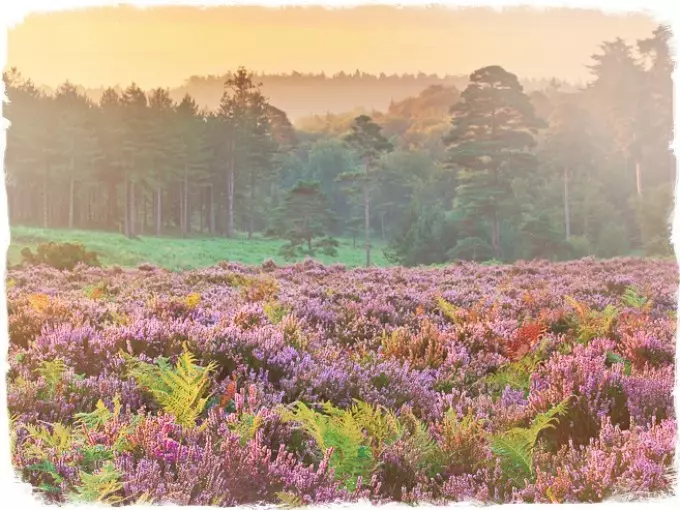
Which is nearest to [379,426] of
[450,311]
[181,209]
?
[450,311]

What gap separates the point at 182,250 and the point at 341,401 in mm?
4698

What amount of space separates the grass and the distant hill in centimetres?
144

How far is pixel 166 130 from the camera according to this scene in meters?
7.33

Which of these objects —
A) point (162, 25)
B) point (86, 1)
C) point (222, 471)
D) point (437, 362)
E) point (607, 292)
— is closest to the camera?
point (222, 471)

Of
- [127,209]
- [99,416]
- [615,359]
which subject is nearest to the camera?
[99,416]

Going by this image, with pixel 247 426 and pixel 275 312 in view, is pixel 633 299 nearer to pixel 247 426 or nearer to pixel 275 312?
pixel 275 312

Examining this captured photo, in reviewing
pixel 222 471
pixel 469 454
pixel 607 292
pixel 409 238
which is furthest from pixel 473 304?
pixel 222 471

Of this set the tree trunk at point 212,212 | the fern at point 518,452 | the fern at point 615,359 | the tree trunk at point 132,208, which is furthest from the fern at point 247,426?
the tree trunk at point 132,208

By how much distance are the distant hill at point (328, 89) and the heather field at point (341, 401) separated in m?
1.97

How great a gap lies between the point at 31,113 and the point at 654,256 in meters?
5.77

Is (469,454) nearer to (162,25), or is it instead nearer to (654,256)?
(654,256)

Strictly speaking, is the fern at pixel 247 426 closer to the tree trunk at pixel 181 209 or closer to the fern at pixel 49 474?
the fern at pixel 49 474

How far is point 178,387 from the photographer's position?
3.35 meters

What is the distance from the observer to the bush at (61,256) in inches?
266
